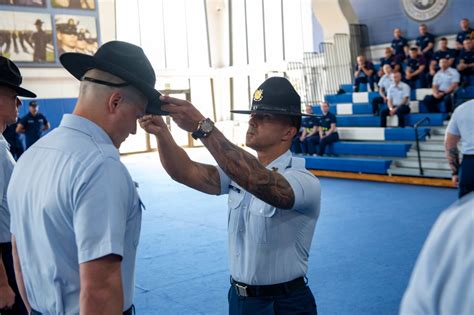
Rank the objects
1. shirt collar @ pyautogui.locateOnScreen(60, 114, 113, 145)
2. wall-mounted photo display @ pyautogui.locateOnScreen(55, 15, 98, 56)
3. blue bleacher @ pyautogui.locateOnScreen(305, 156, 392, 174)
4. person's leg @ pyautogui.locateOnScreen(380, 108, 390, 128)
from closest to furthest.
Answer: shirt collar @ pyautogui.locateOnScreen(60, 114, 113, 145)
blue bleacher @ pyautogui.locateOnScreen(305, 156, 392, 174)
person's leg @ pyautogui.locateOnScreen(380, 108, 390, 128)
wall-mounted photo display @ pyautogui.locateOnScreen(55, 15, 98, 56)

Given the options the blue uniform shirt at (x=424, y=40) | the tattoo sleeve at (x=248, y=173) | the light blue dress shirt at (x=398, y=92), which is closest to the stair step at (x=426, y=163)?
the light blue dress shirt at (x=398, y=92)

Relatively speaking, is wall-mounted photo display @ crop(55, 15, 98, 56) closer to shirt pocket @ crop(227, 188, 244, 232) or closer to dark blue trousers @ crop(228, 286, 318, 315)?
shirt pocket @ crop(227, 188, 244, 232)

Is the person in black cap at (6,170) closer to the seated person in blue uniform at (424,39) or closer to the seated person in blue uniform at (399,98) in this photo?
the seated person in blue uniform at (399,98)

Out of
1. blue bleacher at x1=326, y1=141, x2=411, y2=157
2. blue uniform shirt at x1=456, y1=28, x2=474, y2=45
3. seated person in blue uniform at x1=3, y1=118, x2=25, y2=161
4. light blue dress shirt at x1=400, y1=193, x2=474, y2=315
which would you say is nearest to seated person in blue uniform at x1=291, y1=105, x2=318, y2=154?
blue bleacher at x1=326, y1=141, x2=411, y2=157

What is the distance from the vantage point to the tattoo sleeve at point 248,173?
2123 millimetres

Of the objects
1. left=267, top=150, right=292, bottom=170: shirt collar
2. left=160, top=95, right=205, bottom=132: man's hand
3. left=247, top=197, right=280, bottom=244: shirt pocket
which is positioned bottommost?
left=247, top=197, right=280, bottom=244: shirt pocket

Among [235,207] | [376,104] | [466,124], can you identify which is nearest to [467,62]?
[376,104]

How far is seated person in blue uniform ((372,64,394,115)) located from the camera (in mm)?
13625

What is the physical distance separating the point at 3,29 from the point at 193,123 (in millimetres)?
19407

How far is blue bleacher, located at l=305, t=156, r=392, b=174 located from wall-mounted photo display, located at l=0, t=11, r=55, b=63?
12038mm

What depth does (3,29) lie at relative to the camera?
18.9 m

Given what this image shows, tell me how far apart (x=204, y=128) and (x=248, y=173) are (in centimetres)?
26

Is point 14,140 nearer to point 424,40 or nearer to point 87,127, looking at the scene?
point 424,40

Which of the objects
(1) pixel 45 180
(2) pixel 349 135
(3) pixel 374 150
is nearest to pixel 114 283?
(1) pixel 45 180
